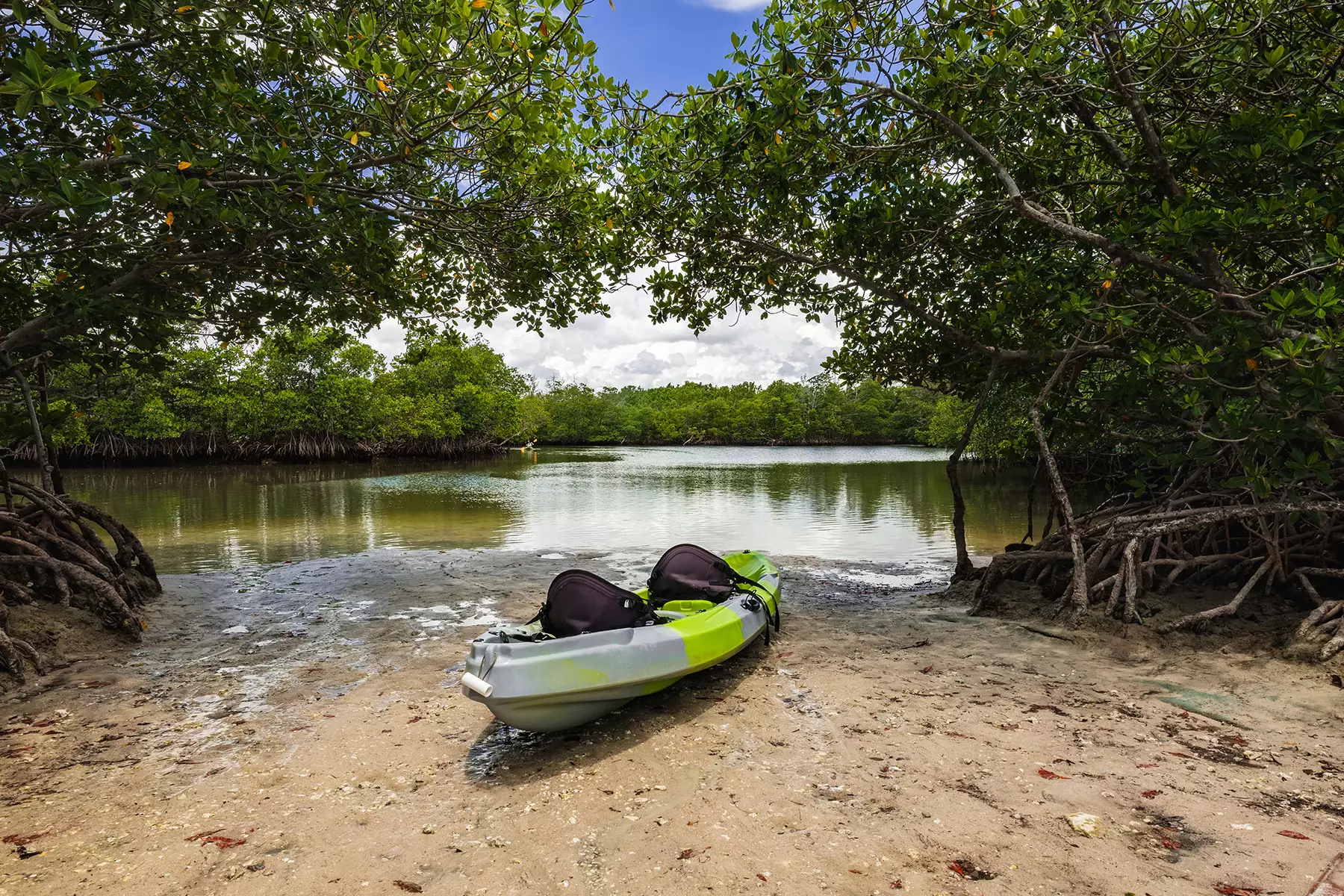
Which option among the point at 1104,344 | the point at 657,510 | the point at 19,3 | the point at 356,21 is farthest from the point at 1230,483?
the point at 657,510

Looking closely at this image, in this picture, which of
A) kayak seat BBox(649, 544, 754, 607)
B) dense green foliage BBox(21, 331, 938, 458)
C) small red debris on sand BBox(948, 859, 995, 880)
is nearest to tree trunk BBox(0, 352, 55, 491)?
dense green foliage BBox(21, 331, 938, 458)

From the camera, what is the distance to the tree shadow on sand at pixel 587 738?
402cm

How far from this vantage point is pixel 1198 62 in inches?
206

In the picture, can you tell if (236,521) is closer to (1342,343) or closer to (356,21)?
(356,21)

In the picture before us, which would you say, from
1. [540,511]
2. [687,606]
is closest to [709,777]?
[687,606]

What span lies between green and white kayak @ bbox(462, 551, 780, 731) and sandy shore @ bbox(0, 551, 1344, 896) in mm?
303

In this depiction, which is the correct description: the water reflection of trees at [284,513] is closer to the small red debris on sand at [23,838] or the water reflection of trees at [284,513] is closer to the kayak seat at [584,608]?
the small red debris on sand at [23,838]

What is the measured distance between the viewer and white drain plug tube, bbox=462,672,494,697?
3.82 metres

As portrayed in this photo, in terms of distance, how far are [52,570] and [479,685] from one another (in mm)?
5571

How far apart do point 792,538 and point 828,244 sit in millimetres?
8184

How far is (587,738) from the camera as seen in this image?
14.4 ft

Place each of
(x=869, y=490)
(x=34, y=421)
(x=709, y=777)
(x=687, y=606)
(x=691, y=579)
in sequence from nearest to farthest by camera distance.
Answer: (x=709, y=777) → (x=687, y=606) → (x=691, y=579) → (x=34, y=421) → (x=869, y=490)

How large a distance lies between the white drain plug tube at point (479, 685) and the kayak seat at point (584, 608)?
69cm

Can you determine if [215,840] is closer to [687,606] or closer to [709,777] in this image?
[709,777]
